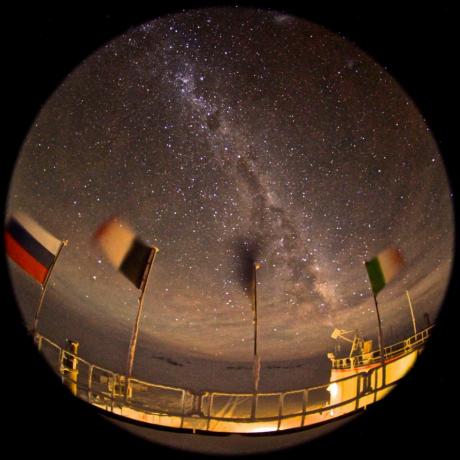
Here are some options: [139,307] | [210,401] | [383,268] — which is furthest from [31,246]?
[383,268]

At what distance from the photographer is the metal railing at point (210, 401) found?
4.00 meters

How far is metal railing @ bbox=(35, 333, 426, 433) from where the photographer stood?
400cm

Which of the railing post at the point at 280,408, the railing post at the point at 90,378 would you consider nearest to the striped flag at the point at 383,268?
the railing post at the point at 280,408

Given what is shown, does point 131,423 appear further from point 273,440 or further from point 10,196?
point 10,196

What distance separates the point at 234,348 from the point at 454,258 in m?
3.07

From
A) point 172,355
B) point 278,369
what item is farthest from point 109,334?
point 278,369

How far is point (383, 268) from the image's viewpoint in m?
5.13

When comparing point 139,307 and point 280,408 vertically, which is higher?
point 139,307

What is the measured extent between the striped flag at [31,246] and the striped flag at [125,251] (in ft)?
2.38

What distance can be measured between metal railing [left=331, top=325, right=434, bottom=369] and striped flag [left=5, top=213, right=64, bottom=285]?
3.34 metres

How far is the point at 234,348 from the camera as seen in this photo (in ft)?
19.0

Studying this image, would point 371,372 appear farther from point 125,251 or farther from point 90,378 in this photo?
point 125,251

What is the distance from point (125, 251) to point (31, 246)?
156 cm

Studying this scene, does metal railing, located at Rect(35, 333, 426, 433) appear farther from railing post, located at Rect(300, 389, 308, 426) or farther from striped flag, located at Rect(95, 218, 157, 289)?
striped flag, located at Rect(95, 218, 157, 289)
